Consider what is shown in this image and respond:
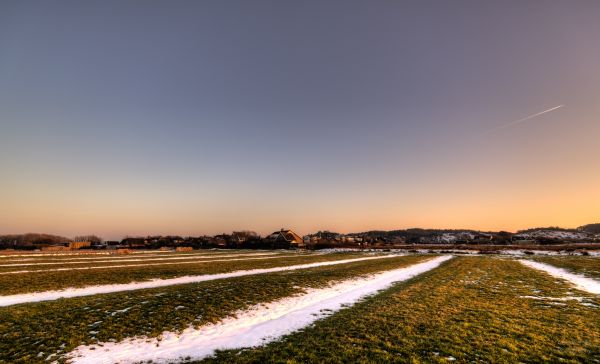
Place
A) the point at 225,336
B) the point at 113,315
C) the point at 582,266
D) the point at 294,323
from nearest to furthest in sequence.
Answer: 1. the point at 225,336
2. the point at 294,323
3. the point at 113,315
4. the point at 582,266

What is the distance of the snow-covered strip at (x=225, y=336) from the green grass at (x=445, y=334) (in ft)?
2.55

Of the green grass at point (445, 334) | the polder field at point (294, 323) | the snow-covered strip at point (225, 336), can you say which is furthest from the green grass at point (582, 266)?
the snow-covered strip at point (225, 336)

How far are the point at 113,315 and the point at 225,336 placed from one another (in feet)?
18.6

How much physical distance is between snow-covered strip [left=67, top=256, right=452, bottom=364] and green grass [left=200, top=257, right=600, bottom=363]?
0.78 meters

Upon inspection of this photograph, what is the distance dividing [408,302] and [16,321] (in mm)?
17172

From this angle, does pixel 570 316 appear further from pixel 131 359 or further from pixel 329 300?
pixel 131 359

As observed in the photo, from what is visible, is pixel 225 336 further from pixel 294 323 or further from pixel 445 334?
pixel 445 334

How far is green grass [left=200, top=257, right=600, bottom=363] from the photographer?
790 cm

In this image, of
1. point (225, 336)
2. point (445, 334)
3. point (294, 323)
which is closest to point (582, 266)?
point (445, 334)

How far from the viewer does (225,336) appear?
9.93m

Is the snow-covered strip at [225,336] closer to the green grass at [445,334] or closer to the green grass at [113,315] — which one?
the green grass at [113,315]

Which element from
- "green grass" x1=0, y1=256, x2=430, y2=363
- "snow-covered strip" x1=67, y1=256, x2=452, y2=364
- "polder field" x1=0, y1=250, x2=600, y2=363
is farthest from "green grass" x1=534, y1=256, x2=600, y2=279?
"green grass" x1=0, y1=256, x2=430, y2=363

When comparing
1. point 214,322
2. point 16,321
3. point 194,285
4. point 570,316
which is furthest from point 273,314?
point 570,316

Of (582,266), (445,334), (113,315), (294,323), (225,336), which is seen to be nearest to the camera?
(445,334)
